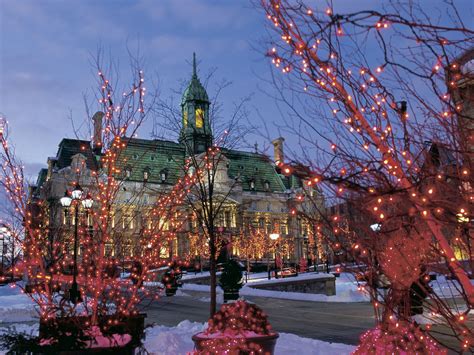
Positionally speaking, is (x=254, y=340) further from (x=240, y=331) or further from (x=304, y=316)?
(x=304, y=316)

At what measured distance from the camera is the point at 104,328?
916 centimetres

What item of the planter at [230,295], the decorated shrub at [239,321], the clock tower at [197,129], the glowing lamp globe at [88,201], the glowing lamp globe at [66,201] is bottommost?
the planter at [230,295]

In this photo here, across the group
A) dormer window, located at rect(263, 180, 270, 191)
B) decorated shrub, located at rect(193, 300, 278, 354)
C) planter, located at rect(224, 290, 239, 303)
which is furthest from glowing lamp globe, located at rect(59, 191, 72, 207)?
dormer window, located at rect(263, 180, 270, 191)

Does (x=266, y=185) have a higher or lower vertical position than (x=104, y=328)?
higher

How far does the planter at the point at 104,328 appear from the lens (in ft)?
28.4

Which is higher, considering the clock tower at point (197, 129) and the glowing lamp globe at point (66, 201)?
the clock tower at point (197, 129)

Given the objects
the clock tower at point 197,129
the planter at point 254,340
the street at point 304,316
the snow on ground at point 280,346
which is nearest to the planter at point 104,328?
the planter at point 254,340

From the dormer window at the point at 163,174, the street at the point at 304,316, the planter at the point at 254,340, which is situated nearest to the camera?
the planter at the point at 254,340

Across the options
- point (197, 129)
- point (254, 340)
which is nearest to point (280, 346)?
point (254, 340)

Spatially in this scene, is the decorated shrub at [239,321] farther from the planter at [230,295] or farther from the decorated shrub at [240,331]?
the planter at [230,295]

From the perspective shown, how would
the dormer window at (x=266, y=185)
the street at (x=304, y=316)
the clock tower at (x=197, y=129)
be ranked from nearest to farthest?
1. the clock tower at (x=197, y=129)
2. the street at (x=304, y=316)
3. the dormer window at (x=266, y=185)

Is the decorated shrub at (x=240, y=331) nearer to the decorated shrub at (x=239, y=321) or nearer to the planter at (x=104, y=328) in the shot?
the decorated shrub at (x=239, y=321)

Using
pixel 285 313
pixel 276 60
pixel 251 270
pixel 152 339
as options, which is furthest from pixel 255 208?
pixel 276 60

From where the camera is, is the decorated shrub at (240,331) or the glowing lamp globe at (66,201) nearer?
the decorated shrub at (240,331)
